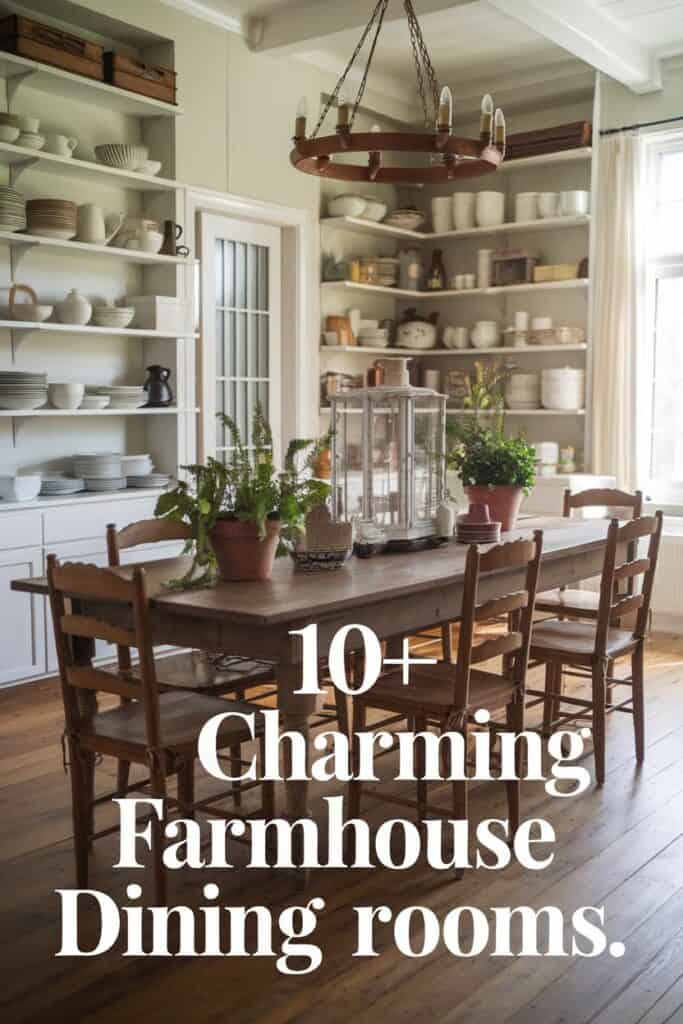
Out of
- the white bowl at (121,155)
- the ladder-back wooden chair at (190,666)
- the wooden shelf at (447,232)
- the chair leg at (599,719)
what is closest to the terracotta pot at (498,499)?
the chair leg at (599,719)

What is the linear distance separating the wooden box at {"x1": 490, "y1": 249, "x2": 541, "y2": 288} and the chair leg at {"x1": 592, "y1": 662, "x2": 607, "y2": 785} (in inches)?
145

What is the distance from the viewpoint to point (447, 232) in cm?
721

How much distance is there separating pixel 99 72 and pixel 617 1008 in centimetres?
450

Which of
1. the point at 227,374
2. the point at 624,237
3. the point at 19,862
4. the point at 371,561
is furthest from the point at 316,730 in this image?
the point at 624,237

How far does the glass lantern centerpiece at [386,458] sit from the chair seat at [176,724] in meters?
0.86

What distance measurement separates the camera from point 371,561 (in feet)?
11.4

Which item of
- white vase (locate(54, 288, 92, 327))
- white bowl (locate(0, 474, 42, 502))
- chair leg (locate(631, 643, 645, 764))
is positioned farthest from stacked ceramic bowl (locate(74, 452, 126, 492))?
chair leg (locate(631, 643, 645, 764))

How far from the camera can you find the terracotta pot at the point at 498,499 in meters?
4.06

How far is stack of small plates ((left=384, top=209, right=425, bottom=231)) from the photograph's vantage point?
7.18 m

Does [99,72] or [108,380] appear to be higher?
[99,72]

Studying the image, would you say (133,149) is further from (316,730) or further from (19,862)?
(19,862)

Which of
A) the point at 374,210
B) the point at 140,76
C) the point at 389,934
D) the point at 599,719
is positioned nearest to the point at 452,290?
the point at 374,210

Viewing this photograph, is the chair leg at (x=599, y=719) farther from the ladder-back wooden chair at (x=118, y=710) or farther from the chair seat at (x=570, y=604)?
the ladder-back wooden chair at (x=118, y=710)

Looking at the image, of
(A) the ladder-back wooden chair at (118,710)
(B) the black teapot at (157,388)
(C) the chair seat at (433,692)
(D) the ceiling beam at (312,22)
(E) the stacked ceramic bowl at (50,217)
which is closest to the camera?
(A) the ladder-back wooden chair at (118,710)
